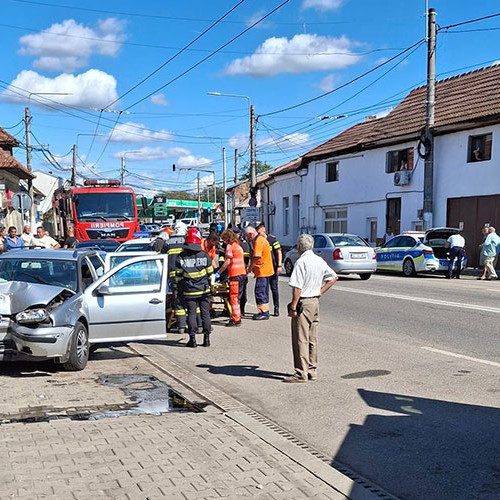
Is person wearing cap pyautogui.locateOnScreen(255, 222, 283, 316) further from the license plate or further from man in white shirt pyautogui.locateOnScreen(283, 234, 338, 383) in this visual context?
the license plate

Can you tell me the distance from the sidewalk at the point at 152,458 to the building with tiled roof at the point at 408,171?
2043 centimetres

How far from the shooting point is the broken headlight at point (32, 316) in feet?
23.4

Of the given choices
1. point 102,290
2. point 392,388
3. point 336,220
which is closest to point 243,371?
point 392,388

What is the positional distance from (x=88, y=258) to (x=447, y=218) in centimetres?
1953

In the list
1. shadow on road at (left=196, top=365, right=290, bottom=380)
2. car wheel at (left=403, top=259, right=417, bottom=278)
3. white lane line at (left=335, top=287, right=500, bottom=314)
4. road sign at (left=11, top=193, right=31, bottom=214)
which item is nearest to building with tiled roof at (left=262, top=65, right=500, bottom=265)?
car wheel at (left=403, top=259, right=417, bottom=278)

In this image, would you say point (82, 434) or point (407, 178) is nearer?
point (82, 434)

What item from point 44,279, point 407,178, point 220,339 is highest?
point 407,178

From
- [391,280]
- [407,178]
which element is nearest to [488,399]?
[391,280]

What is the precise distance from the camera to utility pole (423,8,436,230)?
77.1 feet

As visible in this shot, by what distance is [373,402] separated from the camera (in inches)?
246

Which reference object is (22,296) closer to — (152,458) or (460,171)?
(152,458)

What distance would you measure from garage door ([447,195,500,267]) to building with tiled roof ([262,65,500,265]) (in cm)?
4

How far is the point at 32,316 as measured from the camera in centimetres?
714

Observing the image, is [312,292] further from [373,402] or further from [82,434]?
[82,434]
